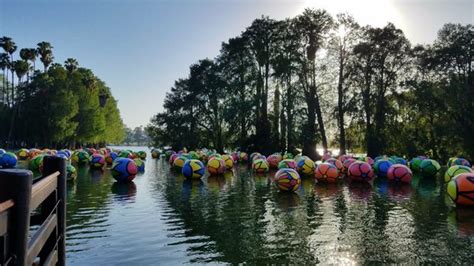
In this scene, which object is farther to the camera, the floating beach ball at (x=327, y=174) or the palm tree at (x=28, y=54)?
the palm tree at (x=28, y=54)

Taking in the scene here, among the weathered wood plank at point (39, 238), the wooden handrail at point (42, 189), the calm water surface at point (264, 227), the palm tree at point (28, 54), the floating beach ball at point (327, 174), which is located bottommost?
the calm water surface at point (264, 227)

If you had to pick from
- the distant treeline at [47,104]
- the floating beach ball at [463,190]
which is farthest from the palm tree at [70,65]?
the floating beach ball at [463,190]

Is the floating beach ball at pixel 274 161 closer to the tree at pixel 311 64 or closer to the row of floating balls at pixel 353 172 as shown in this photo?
the row of floating balls at pixel 353 172

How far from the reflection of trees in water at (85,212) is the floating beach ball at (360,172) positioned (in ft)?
53.2

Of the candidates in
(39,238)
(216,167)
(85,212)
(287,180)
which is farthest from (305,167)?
(39,238)

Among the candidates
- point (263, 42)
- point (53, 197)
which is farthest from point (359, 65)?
point (53, 197)

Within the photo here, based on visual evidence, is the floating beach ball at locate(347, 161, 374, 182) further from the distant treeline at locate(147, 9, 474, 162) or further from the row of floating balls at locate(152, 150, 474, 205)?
the distant treeline at locate(147, 9, 474, 162)

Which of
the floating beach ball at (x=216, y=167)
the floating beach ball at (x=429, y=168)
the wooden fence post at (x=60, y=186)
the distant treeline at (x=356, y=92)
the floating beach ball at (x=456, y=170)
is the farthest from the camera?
the distant treeline at (x=356, y=92)

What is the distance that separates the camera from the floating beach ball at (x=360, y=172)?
85.6 feet

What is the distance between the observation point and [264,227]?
12539 mm

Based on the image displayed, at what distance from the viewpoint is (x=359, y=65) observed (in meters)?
51.8

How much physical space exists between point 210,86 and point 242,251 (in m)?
63.6

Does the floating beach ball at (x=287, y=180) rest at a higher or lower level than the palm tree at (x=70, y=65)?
lower

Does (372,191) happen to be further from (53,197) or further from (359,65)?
(359,65)
